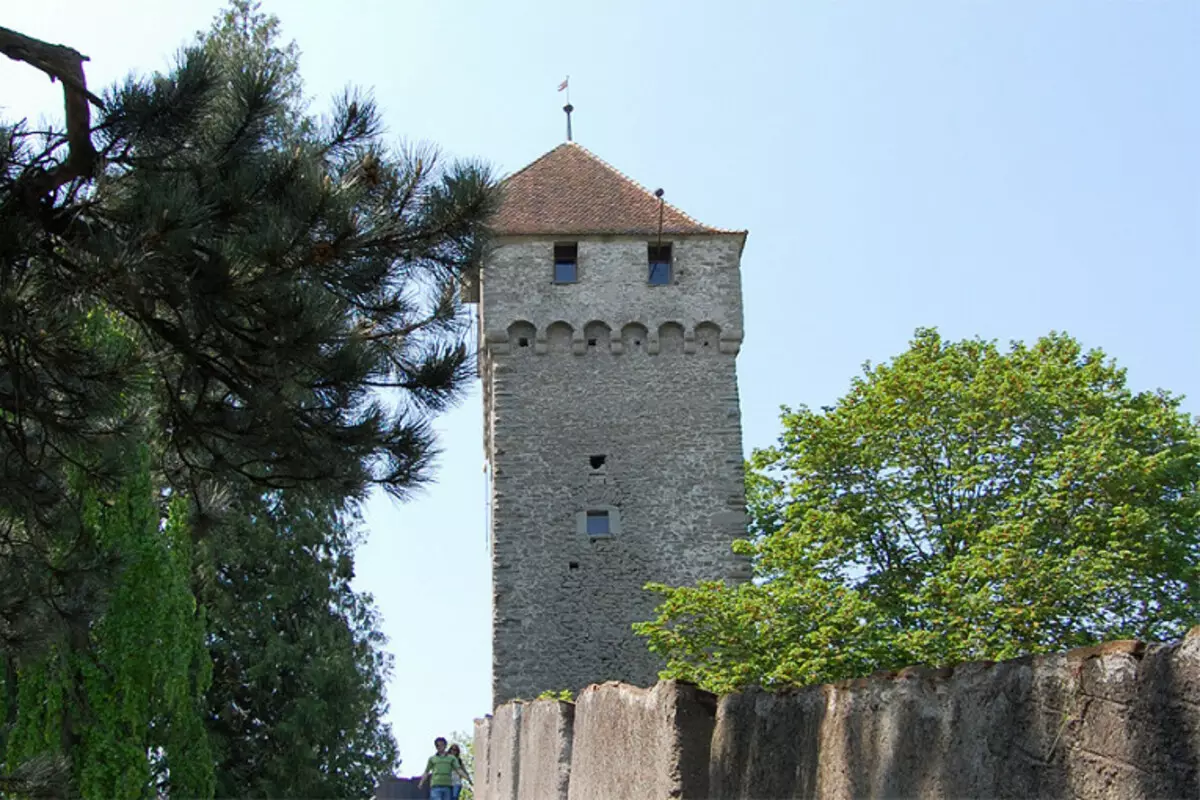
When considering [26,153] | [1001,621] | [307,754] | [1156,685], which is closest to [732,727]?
[1156,685]

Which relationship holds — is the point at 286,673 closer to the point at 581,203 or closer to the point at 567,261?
the point at 567,261

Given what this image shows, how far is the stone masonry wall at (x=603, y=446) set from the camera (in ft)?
72.1

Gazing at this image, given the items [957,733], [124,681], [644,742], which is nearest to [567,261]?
[124,681]

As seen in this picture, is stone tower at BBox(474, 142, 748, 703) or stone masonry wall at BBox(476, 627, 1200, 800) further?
stone tower at BBox(474, 142, 748, 703)

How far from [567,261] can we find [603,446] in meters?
3.29

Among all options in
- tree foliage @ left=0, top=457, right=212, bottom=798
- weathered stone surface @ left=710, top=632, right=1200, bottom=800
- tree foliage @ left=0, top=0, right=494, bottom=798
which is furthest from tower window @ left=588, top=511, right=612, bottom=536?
weathered stone surface @ left=710, top=632, right=1200, bottom=800

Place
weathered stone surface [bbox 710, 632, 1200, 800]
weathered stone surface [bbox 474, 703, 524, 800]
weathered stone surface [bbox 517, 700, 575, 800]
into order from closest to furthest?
1. weathered stone surface [bbox 710, 632, 1200, 800]
2. weathered stone surface [bbox 517, 700, 575, 800]
3. weathered stone surface [bbox 474, 703, 524, 800]

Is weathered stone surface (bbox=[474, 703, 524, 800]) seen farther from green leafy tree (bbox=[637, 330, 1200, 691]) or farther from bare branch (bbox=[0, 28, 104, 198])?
green leafy tree (bbox=[637, 330, 1200, 691])

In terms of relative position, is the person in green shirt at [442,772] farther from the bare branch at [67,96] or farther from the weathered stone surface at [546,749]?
the bare branch at [67,96]

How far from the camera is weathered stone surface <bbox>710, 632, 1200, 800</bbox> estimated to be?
93.4 inches

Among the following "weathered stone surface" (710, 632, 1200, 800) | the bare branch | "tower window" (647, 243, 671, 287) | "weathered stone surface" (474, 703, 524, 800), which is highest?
"tower window" (647, 243, 671, 287)

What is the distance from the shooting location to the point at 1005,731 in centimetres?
272

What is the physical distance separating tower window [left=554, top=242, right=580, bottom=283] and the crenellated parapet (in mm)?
969

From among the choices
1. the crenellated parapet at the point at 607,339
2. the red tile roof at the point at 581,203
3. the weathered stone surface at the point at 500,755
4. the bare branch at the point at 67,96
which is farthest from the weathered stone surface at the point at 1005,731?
the red tile roof at the point at 581,203
